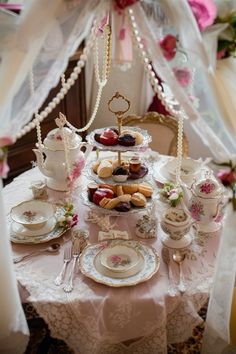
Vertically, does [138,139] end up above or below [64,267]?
above

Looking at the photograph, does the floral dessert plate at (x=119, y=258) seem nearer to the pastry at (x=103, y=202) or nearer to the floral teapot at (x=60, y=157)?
the pastry at (x=103, y=202)

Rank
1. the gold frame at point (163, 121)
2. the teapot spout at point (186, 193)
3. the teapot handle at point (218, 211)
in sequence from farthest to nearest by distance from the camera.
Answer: the gold frame at point (163, 121)
the teapot spout at point (186, 193)
the teapot handle at point (218, 211)

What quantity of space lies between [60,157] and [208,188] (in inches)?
25.1

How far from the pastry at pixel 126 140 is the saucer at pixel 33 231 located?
15.6 inches

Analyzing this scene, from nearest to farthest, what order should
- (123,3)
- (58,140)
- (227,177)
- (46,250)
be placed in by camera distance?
(123,3) < (227,177) < (46,250) < (58,140)

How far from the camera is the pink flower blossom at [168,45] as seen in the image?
110 cm

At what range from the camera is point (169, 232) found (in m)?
1.47

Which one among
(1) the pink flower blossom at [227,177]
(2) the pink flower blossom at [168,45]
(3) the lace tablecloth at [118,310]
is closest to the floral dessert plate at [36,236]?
(3) the lace tablecloth at [118,310]

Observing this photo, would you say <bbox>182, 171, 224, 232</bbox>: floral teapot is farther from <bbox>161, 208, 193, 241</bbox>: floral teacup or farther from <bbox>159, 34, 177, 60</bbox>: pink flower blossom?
<bbox>159, 34, 177, 60</bbox>: pink flower blossom

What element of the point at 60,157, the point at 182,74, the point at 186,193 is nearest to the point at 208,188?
the point at 186,193

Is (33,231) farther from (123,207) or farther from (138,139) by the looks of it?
(138,139)

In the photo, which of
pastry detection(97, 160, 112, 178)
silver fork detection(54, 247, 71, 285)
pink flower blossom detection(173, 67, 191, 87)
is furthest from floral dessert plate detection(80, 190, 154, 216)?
pink flower blossom detection(173, 67, 191, 87)

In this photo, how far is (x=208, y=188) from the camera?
152 centimetres

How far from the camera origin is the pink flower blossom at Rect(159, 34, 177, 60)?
110cm
